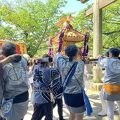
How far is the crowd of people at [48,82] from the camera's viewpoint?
159 inches

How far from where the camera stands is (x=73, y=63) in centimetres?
457

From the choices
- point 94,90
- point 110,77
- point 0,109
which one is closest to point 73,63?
point 110,77

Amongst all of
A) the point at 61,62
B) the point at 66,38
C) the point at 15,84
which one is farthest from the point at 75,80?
the point at 66,38

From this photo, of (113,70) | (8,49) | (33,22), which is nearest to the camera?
(8,49)

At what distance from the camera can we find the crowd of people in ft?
13.3

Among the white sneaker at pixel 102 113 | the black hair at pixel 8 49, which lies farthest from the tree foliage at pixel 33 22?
the black hair at pixel 8 49

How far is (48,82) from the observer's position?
5184 millimetres

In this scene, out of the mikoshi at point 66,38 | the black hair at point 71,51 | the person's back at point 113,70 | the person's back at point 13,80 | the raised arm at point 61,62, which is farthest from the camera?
the mikoshi at point 66,38

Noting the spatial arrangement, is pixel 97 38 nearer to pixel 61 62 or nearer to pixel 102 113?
pixel 102 113

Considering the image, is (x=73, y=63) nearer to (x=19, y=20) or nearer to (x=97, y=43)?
(x=97, y=43)

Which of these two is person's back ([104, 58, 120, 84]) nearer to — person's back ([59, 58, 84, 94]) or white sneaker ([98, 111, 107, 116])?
person's back ([59, 58, 84, 94])

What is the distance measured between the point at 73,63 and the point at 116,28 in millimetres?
15742

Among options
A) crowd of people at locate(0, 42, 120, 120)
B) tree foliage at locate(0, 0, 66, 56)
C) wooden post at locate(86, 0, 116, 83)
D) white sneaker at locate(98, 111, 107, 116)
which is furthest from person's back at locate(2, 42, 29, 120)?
tree foliage at locate(0, 0, 66, 56)

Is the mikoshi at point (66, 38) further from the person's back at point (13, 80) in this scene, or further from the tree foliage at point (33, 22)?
the tree foliage at point (33, 22)
